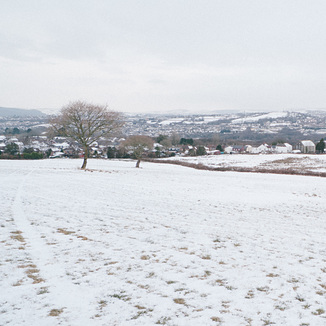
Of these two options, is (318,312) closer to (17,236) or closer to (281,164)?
(17,236)

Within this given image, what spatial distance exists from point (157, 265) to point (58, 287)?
2.46 meters

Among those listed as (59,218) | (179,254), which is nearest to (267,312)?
(179,254)

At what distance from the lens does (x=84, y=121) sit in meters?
33.1

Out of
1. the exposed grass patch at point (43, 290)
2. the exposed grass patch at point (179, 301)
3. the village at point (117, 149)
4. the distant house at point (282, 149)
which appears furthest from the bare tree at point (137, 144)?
the distant house at point (282, 149)

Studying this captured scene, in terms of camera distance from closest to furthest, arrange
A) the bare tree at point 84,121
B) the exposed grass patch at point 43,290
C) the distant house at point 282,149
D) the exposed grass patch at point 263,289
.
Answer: the exposed grass patch at point 43,290 → the exposed grass patch at point 263,289 → the bare tree at point 84,121 → the distant house at point 282,149

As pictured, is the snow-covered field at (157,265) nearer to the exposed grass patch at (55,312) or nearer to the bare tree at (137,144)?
the exposed grass patch at (55,312)

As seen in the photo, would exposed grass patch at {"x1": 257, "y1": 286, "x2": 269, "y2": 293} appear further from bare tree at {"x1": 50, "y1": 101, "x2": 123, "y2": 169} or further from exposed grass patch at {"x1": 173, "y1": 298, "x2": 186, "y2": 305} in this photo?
bare tree at {"x1": 50, "y1": 101, "x2": 123, "y2": 169}

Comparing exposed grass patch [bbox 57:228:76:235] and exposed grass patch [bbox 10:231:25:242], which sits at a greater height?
exposed grass patch [bbox 10:231:25:242]

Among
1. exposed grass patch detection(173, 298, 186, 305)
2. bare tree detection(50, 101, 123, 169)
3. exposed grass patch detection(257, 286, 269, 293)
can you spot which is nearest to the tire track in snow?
exposed grass patch detection(173, 298, 186, 305)

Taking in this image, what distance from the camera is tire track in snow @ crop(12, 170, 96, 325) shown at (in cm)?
473

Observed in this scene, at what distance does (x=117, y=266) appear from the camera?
6707 mm

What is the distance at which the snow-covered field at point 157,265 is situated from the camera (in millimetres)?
4782

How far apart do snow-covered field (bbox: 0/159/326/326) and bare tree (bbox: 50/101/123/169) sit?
1978 centimetres

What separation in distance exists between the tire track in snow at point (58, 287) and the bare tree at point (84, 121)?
25448 millimetres
